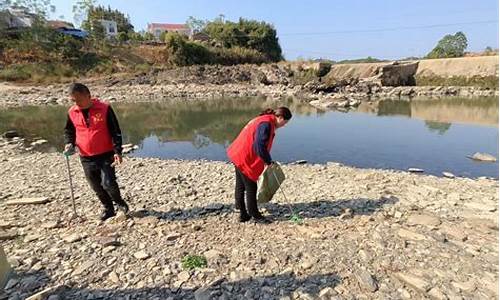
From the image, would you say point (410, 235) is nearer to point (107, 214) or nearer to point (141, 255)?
point (141, 255)

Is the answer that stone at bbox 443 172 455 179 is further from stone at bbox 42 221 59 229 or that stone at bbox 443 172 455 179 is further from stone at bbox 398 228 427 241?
stone at bbox 42 221 59 229

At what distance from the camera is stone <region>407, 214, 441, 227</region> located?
5.70 meters

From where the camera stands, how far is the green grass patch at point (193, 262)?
176 inches

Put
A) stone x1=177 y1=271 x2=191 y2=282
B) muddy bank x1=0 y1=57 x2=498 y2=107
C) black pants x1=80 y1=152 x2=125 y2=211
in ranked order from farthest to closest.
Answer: muddy bank x1=0 y1=57 x2=498 y2=107 → black pants x1=80 y1=152 x2=125 y2=211 → stone x1=177 y1=271 x2=191 y2=282

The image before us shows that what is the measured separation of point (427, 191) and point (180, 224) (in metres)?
5.22

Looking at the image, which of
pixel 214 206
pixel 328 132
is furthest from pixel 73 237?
pixel 328 132

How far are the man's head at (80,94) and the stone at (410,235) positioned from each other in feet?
15.9

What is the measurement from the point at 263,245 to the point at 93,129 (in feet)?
9.70

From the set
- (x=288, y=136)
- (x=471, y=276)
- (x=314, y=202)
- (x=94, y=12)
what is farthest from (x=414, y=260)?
(x=94, y=12)

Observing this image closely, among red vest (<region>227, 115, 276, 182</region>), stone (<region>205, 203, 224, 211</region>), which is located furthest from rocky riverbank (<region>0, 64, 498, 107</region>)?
red vest (<region>227, 115, 276, 182</region>)

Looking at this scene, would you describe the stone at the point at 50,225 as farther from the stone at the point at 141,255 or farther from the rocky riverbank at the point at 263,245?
the stone at the point at 141,255

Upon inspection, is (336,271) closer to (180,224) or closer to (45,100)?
(180,224)

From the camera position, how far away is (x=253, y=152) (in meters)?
5.43

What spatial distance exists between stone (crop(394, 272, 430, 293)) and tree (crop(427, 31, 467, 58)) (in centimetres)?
7757
